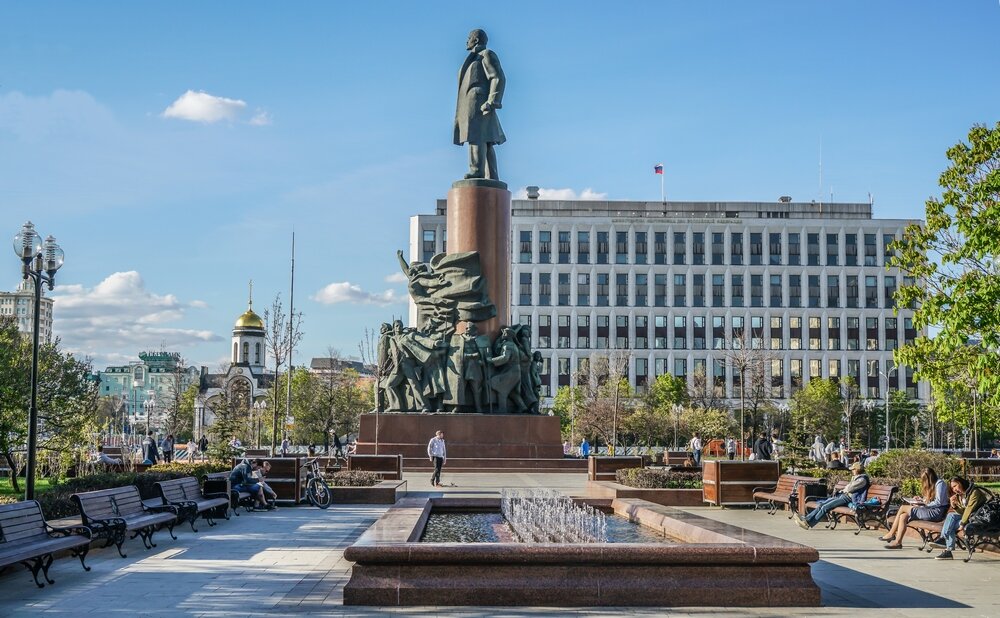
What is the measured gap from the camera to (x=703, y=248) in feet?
289

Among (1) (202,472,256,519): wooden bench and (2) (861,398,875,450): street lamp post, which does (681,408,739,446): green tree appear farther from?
(1) (202,472,256,519): wooden bench

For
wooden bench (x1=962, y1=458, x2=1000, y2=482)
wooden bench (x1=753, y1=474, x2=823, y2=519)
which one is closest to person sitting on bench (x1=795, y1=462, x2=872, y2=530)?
wooden bench (x1=753, y1=474, x2=823, y2=519)

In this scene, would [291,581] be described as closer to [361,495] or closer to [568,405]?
[361,495]

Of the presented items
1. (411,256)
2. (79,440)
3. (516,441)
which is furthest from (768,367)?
(79,440)

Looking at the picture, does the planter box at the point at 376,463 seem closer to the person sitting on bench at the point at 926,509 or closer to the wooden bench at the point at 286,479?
the wooden bench at the point at 286,479

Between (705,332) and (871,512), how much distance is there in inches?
2877

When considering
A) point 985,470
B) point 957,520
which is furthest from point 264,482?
point 985,470

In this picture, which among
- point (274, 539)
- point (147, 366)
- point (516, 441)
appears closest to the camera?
point (274, 539)

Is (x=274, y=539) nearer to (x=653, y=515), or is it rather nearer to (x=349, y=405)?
(x=653, y=515)

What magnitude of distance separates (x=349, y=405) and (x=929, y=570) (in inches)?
2767

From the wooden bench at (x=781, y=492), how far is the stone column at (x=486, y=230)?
13.8m

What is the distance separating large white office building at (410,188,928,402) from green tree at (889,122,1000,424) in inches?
2568

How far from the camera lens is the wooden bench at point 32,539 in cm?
1026

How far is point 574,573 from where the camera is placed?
944 centimetres
